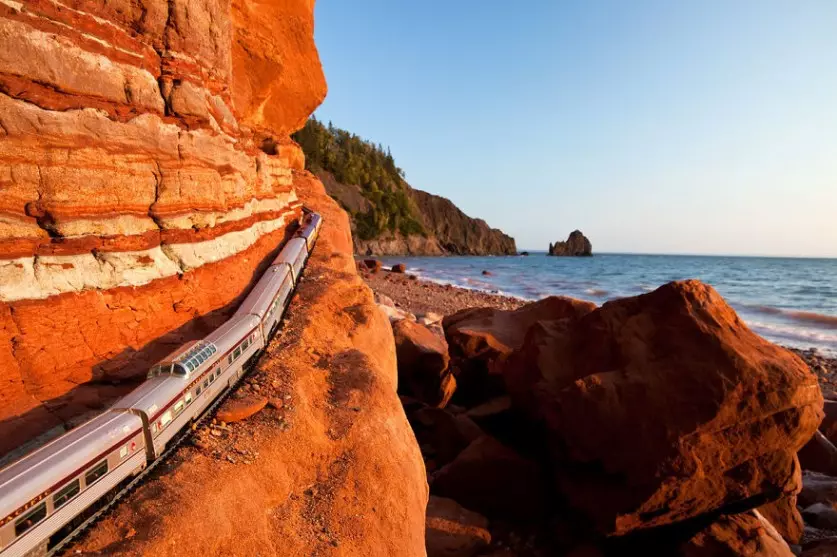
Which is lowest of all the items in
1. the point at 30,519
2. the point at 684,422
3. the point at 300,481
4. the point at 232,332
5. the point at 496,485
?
the point at 496,485

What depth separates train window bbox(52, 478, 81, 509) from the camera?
4531 mm

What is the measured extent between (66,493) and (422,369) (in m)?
11.4

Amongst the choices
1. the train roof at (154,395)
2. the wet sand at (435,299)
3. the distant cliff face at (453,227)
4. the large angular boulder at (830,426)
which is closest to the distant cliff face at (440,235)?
the distant cliff face at (453,227)

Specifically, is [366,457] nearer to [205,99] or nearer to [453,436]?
[453,436]

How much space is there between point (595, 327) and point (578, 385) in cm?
200

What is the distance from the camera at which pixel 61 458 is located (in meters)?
4.72

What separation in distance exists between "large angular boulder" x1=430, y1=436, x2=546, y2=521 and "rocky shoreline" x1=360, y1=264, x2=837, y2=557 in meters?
0.02

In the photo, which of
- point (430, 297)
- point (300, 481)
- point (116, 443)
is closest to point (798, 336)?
point (430, 297)

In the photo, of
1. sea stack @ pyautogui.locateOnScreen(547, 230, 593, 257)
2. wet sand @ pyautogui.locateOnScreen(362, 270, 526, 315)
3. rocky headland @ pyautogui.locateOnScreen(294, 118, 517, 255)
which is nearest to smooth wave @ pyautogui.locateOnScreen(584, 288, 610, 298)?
wet sand @ pyautogui.locateOnScreen(362, 270, 526, 315)

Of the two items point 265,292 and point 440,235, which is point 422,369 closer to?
point 265,292

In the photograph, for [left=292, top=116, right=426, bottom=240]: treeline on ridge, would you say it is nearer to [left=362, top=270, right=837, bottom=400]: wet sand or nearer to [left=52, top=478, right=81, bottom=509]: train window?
[left=362, top=270, right=837, bottom=400]: wet sand

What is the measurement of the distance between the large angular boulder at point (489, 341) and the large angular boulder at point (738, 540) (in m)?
6.22

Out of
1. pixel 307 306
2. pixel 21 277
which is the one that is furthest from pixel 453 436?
pixel 21 277

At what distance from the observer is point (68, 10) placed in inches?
289
